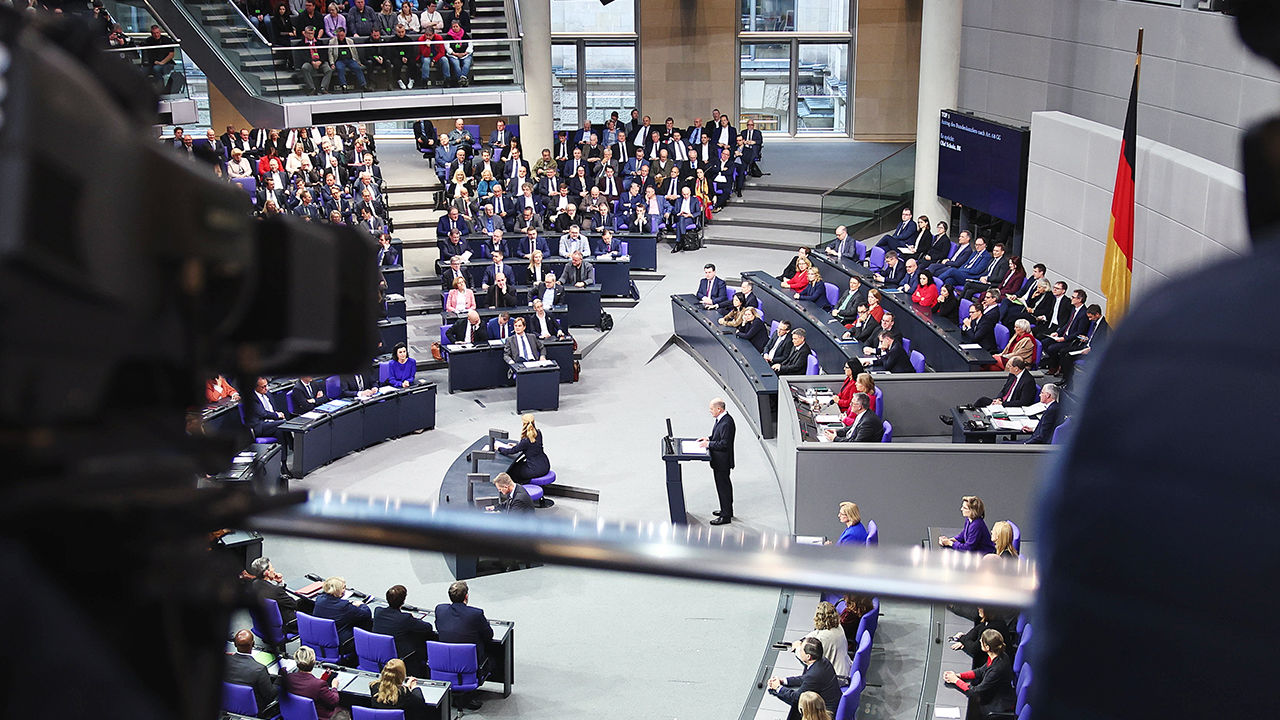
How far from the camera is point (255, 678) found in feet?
27.7

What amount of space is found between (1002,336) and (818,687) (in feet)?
25.3

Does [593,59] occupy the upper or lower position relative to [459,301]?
upper

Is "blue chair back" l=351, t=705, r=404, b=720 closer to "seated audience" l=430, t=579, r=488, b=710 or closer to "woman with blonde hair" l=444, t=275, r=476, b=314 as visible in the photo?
"seated audience" l=430, t=579, r=488, b=710

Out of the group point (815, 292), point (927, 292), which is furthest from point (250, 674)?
point (815, 292)

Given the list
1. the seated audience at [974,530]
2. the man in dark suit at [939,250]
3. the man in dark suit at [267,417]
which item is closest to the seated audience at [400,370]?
the man in dark suit at [267,417]

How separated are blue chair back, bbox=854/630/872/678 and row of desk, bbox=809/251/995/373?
613 centimetres

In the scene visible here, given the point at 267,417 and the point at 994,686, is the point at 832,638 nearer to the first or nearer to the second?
the point at 994,686

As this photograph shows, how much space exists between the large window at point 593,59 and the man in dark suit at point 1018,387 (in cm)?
1993

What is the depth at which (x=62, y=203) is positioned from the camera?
2.14 ft

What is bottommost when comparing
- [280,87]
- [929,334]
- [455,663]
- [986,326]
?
[455,663]

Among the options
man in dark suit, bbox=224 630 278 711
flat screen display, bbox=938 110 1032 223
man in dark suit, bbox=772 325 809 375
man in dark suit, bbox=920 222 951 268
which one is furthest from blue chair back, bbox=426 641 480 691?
flat screen display, bbox=938 110 1032 223

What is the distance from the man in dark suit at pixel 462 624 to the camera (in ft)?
29.9

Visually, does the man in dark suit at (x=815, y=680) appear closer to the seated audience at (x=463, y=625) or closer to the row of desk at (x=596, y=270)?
the seated audience at (x=463, y=625)

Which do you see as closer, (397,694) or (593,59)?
(397,694)
